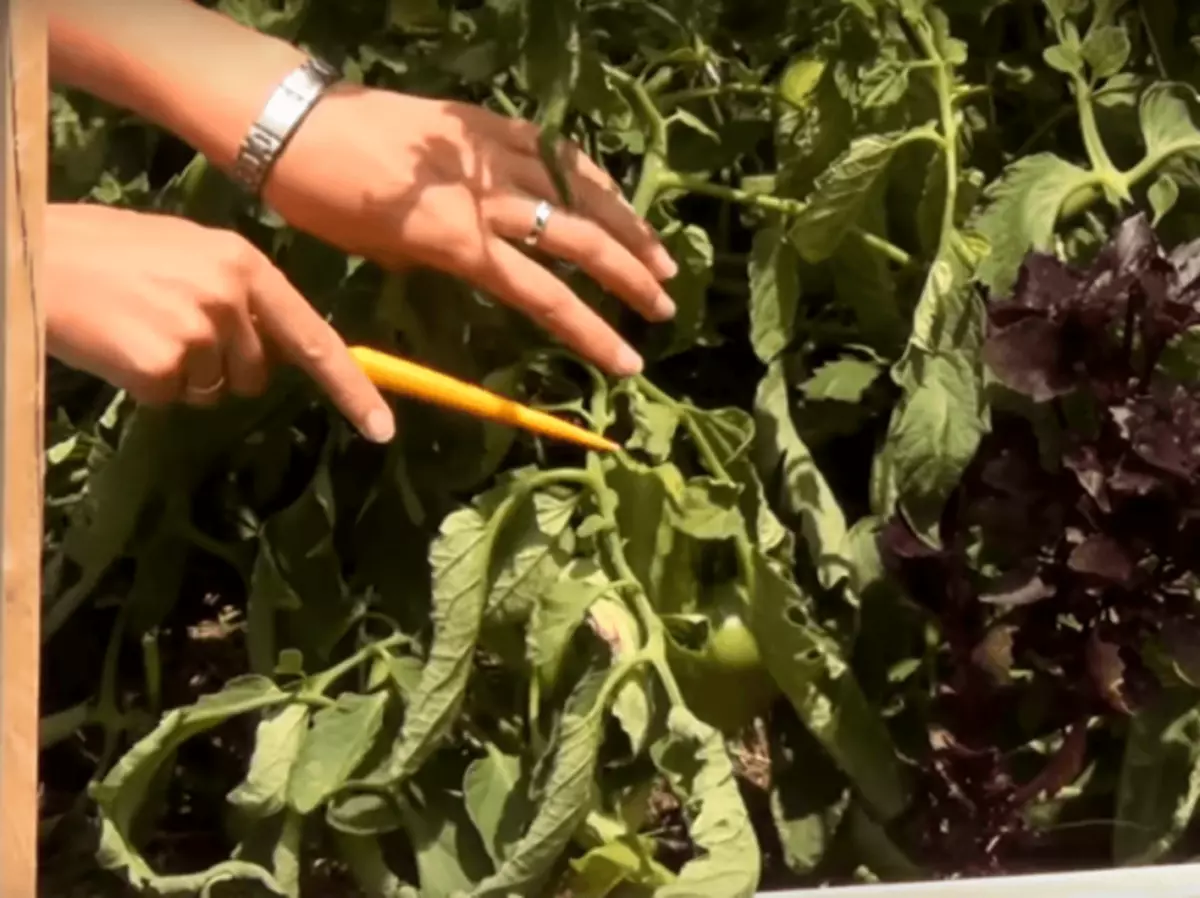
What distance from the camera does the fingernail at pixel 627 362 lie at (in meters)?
0.52

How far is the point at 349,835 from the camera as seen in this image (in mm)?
518

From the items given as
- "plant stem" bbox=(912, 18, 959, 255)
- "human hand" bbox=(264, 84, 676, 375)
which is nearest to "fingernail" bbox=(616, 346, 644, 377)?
"human hand" bbox=(264, 84, 676, 375)

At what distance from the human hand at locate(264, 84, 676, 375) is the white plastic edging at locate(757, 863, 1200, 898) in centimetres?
19

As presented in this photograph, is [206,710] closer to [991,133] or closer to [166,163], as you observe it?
[166,163]

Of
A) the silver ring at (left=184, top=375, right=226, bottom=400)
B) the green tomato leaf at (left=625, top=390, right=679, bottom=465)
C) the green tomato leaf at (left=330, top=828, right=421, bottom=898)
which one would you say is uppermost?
the silver ring at (left=184, top=375, right=226, bottom=400)

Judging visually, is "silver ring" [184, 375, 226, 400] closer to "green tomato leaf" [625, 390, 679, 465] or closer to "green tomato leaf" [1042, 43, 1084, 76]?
"green tomato leaf" [625, 390, 679, 465]

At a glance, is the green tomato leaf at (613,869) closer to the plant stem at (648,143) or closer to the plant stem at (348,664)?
the plant stem at (348,664)

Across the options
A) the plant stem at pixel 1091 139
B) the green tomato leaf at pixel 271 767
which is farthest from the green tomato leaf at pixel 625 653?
the plant stem at pixel 1091 139

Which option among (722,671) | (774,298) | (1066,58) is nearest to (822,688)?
(722,671)

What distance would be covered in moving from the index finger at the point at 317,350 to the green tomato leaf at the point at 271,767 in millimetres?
100

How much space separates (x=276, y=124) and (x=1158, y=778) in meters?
0.37

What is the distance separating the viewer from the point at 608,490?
1.72 ft

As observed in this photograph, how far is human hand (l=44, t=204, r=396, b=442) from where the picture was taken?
1.56 ft

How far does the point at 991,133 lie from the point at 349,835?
0.35 m
